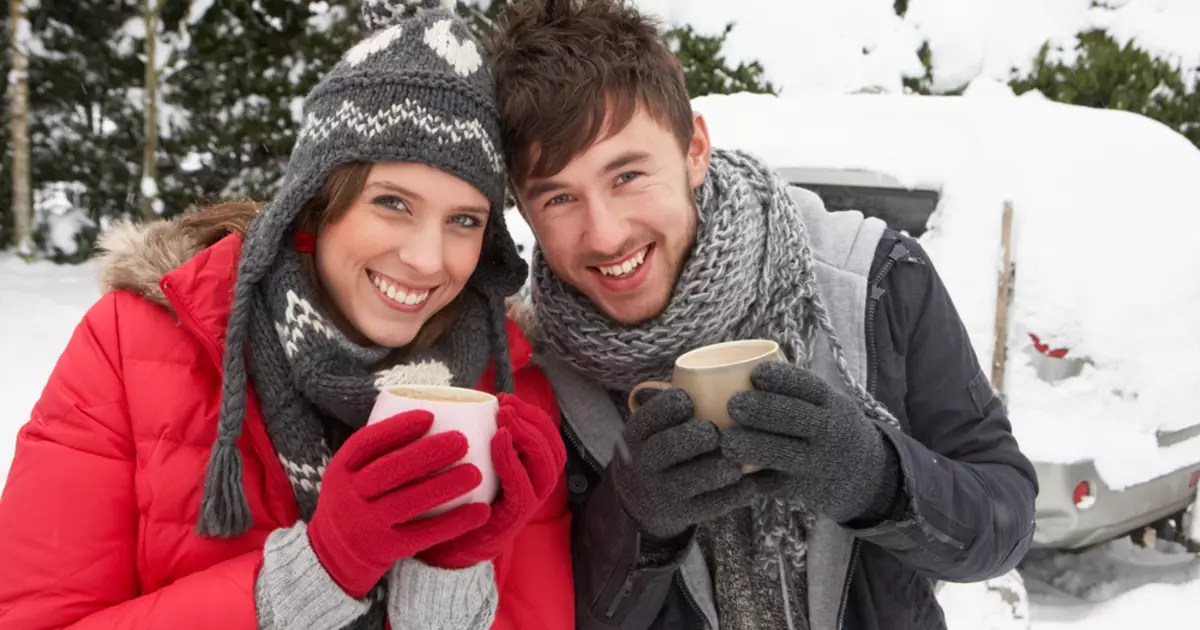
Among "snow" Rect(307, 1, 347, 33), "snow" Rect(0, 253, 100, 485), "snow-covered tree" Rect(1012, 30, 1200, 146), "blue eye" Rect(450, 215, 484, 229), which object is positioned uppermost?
"snow-covered tree" Rect(1012, 30, 1200, 146)

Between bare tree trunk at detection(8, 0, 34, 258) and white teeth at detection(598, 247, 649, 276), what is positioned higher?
white teeth at detection(598, 247, 649, 276)

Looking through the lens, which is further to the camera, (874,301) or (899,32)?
(899,32)

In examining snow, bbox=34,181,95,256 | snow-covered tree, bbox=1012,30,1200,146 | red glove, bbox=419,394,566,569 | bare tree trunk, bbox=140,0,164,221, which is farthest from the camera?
snow-covered tree, bbox=1012,30,1200,146

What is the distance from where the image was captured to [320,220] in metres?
1.72

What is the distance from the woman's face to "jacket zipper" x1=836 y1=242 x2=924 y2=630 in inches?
34.3

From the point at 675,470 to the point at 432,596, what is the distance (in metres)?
0.47

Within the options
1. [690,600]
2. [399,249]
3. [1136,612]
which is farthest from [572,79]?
[1136,612]

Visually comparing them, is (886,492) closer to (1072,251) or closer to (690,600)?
(690,600)

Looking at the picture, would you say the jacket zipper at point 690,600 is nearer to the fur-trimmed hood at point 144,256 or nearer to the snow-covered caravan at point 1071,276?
the fur-trimmed hood at point 144,256

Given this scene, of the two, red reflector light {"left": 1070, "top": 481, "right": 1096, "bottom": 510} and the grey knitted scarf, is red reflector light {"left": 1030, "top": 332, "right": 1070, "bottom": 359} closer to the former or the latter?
red reflector light {"left": 1070, "top": 481, "right": 1096, "bottom": 510}

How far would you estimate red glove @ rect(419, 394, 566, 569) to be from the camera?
55.1 inches

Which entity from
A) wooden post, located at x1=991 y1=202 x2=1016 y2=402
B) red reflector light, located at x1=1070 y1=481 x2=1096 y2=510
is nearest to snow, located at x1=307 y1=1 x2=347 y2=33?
wooden post, located at x1=991 y1=202 x2=1016 y2=402

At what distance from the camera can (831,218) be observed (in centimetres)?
210

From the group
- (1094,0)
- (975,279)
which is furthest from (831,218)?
(1094,0)
